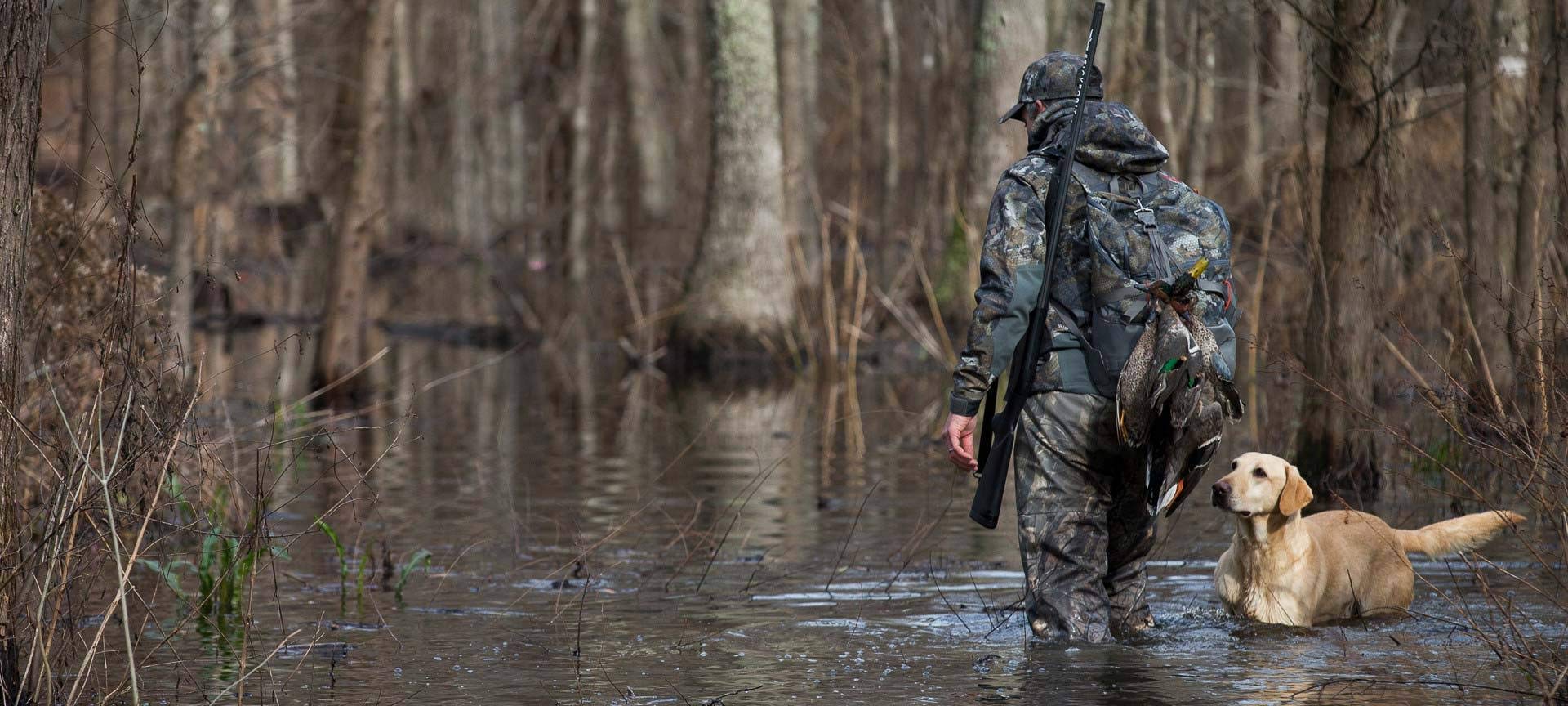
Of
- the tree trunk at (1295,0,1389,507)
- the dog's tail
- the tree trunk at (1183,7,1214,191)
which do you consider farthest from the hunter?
the tree trunk at (1183,7,1214,191)

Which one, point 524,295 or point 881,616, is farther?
point 524,295

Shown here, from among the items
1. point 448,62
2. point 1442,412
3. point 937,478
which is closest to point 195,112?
point 937,478

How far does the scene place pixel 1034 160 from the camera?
6.25 metres

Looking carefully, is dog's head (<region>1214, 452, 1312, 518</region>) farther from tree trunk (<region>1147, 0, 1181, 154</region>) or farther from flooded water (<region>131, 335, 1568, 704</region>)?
tree trunk (<region>1147, 0, 1181, 154</region>)

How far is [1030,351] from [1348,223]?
4.09m

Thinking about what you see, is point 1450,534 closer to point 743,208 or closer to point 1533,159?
point 1533,159

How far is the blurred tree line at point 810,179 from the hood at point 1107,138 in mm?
1082

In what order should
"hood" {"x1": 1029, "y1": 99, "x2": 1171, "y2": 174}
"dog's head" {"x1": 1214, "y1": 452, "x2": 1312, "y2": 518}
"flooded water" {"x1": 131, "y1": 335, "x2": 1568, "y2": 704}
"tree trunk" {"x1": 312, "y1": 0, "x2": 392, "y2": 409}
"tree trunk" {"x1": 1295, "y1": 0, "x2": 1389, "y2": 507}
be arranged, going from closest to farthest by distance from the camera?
1. "flooded water" {"x1": 131, "y1": 335, "x2": 1568, "y2": 704}
2. "hood" {"x1": 1029, "y1": 99, "x2": 1171, "y2": 174}
3. "dog's head" {"x1": 1214, "y1": 452, "x2": 1312, "y2": 518}
4. "tree trunk" {"x1": 1295, "y1": 0, "x2": 1389, "y2": 507}
5. "tree trunk" {"x1": 312, "y1": 0, "x2": 392, "y2": 409}

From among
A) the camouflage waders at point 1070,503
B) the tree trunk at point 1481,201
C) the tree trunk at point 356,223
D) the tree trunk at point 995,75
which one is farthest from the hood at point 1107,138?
the tree trunk at point 995,75

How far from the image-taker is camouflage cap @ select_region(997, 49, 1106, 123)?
628 centimetres

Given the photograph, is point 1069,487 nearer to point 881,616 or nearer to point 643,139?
point 881,616

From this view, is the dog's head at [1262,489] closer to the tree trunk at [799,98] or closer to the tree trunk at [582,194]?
the tree trunk at [799,98]

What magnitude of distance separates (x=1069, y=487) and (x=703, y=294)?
15004mm

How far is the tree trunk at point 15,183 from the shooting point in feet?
16.0
